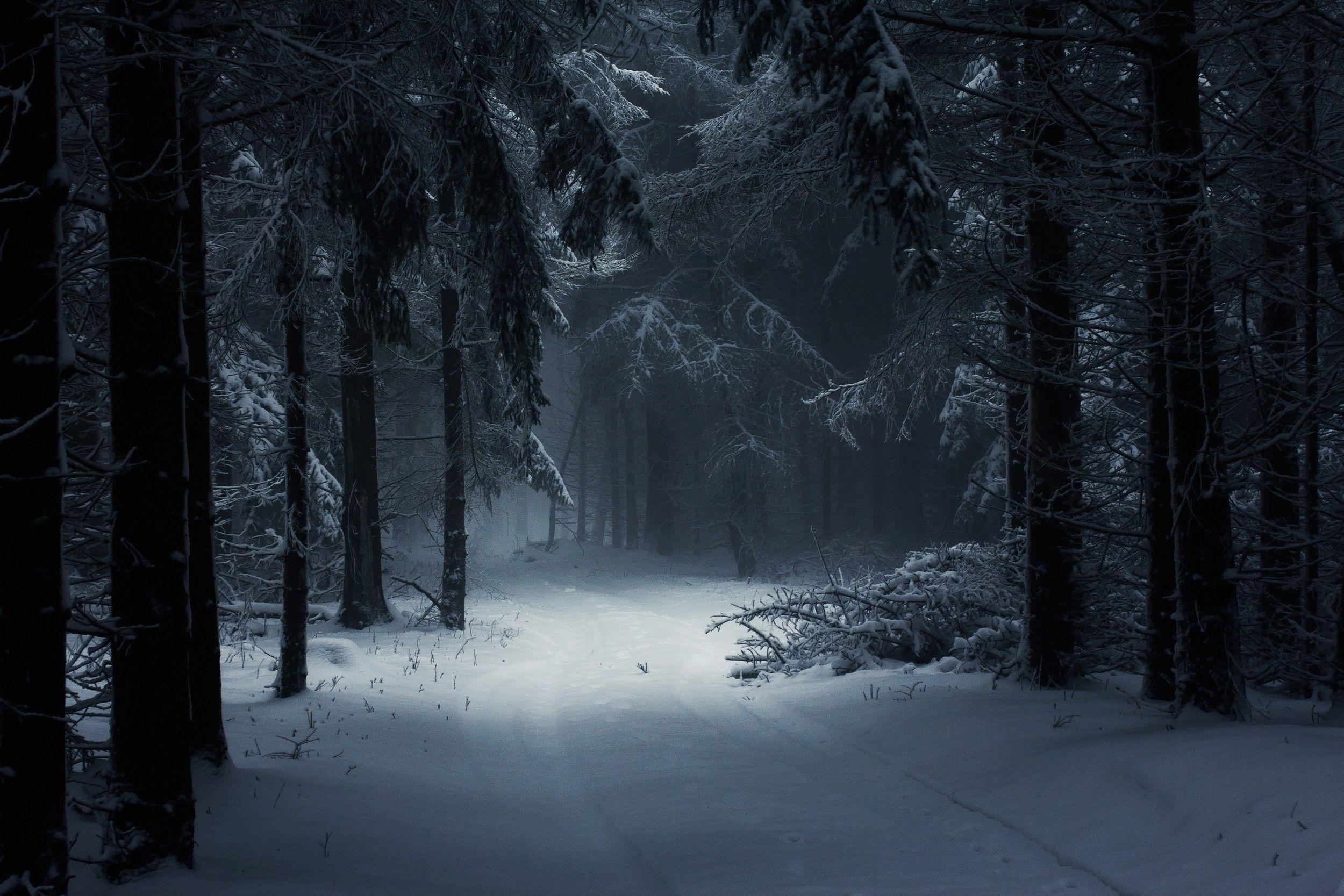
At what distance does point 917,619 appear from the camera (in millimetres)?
10406

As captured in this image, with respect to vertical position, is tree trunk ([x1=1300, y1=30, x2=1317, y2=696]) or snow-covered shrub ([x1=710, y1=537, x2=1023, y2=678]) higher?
tree trunk ([x1=1300, y1=30, x2=1317, y2=696])

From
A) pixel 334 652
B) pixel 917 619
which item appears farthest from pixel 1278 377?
pixel 334 652

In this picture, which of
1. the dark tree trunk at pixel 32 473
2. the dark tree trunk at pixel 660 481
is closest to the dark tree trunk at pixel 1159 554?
the dark tree trunk at pixel 32 473

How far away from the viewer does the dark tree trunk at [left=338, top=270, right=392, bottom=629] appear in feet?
46.4

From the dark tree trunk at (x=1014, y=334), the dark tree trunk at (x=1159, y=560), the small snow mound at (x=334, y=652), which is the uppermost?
the dark tree trunk at (x=1014, y=334)

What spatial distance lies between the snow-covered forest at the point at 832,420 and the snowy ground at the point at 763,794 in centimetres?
4

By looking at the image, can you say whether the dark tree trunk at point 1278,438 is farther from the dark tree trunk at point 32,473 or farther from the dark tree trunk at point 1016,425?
the dark tree trunk at point 32,473

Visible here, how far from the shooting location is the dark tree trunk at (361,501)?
14148 millimetres

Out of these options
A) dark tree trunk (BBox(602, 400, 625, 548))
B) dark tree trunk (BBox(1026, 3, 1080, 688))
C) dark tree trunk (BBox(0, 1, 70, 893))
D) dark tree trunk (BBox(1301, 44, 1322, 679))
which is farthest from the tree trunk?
dark tree trunk (BBox(602, 400, 625, 548))

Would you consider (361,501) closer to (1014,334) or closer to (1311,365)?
(1014,334)

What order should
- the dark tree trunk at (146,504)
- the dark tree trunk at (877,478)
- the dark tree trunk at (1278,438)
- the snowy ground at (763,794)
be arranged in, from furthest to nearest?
the dark tree trunk at (877,478)
the dark tree trunk at (1278,438)
the snowy ground at (763,794)
the dark tree trunk at (146,504)

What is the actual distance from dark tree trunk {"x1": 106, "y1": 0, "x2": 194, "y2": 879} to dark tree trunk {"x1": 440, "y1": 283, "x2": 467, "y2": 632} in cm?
1039

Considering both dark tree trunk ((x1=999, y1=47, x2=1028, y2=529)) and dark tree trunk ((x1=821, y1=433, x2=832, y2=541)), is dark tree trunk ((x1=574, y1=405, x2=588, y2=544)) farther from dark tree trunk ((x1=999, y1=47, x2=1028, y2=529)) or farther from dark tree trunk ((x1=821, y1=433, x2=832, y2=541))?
dark tree trunk ((x1=999, y1=47, x2=1028, y2=529))

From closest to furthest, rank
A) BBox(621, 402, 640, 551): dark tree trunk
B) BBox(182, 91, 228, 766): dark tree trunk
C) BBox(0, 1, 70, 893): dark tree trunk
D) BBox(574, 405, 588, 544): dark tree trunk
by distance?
BBox(0, 1, 70, 893): dark tree trunk, BBox(182, 91, 228, 766): dark tree trunk, BBox(621, 402, 640, 551): dark tree trunk, BBox(574, 405, 588, 544): dark tree trunk
